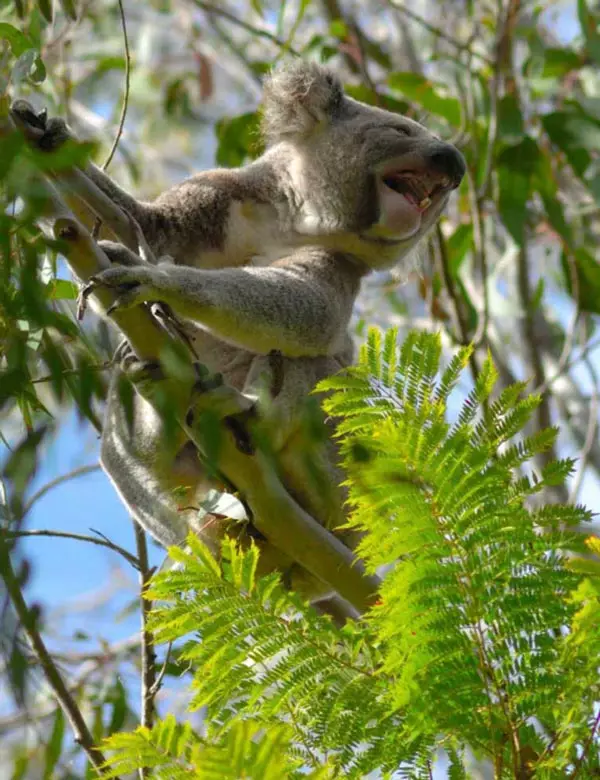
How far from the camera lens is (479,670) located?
5.66 feet

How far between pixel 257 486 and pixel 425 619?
92 centimetres

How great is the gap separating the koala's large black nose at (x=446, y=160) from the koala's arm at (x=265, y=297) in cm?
46

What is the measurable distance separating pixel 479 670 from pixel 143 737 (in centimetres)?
50

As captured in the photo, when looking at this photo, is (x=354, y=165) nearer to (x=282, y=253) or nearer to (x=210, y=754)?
(x=282, y=253)

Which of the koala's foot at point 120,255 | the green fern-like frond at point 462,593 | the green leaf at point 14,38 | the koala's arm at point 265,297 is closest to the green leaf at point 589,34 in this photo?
the koala's arm at point 265,297

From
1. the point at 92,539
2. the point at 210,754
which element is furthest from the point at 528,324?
the point at 210,754

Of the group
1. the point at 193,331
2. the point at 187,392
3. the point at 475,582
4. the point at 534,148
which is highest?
the point at 534,148

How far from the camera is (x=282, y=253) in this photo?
12.2 feet

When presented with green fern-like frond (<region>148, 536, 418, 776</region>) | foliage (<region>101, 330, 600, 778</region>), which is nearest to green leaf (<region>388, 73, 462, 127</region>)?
foliage (<region>101, 330, 600, 778</region>)

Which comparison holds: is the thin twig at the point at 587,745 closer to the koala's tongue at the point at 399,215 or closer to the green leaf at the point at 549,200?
the koala's tongue at the point at 399,215

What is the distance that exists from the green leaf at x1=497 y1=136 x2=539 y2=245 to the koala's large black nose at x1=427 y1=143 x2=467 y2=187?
5.56ft

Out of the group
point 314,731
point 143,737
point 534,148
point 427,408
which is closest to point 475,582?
point 427,408

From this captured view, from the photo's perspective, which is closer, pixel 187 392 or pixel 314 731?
pixel 314 731

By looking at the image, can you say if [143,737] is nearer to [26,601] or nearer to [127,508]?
[26,601]
